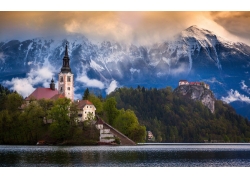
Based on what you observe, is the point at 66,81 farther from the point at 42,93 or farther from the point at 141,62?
the point at 141,62

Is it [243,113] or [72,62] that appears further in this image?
[243,113]

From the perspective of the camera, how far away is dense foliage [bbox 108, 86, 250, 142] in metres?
92.6

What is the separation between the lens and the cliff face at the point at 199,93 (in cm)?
10469

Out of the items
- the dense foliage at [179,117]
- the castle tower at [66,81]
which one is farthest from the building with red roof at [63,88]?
the dense foliage at [179,117]

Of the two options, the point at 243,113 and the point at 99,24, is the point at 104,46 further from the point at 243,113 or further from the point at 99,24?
the point at 243,113

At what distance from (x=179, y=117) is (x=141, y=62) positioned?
13272 mm

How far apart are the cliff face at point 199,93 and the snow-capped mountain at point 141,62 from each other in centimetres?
238

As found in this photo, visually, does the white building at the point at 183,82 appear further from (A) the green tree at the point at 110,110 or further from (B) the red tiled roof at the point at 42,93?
(A) the green tree at the point at 110,110

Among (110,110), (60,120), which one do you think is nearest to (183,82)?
(110,110)

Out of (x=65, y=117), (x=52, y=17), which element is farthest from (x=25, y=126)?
(x=52, y=17)

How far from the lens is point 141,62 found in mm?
93375

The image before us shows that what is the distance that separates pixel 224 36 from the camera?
3054 inches
